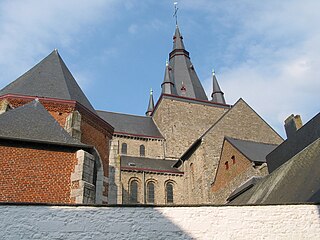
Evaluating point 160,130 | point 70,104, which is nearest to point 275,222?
point 70,104

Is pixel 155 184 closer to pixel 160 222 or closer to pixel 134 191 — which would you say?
pixel 134 191

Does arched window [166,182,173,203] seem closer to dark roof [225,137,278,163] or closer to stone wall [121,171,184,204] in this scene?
stone wall [121,171,184,204]

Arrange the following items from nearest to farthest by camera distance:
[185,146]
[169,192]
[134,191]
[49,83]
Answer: [49,83]
[134,191]
[169,192]
[185,146]

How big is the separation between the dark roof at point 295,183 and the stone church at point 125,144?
3.36 metres

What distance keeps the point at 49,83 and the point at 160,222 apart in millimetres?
7985

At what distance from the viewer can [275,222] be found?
630 centimetres

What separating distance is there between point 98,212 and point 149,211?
85 centimetres

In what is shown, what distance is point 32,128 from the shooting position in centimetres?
898

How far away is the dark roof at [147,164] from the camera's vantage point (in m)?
24.1

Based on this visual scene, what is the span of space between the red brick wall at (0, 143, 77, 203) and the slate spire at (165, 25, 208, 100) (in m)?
24.7

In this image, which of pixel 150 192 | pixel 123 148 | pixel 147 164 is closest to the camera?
pixel 150 192

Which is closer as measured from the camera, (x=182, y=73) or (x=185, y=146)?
(x=185, y=146)

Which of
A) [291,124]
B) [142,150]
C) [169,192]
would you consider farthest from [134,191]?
[291,124]

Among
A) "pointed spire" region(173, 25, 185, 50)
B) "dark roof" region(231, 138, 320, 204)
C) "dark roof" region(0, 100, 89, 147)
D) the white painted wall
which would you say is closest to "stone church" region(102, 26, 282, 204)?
"pointed spire" region(173, 25, 185, 50)
